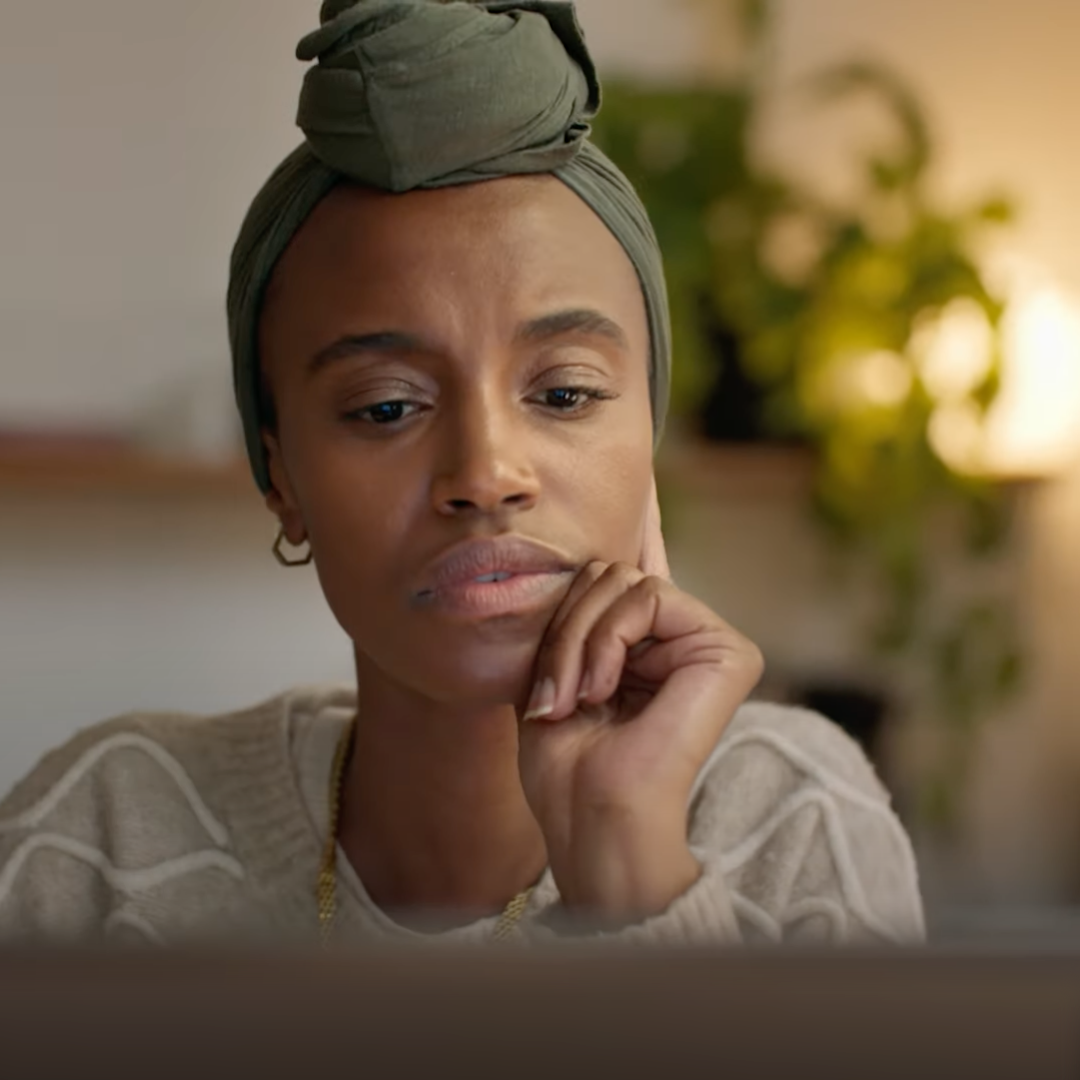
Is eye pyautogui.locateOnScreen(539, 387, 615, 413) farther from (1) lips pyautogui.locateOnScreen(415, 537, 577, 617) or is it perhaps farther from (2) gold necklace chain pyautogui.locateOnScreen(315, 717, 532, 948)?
(2) gold necklace chain pyautogui.locateOnScreen(315, 717, 532, 948)

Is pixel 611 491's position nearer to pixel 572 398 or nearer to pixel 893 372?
pixel 572 398

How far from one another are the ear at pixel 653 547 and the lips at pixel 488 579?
91 mm

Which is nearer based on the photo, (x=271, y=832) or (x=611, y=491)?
(x=611, y=491)

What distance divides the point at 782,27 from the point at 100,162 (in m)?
1.34

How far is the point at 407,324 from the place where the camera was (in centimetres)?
54

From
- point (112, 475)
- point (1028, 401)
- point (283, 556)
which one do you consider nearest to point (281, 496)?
point (283, 556)

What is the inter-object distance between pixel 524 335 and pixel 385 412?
6cm

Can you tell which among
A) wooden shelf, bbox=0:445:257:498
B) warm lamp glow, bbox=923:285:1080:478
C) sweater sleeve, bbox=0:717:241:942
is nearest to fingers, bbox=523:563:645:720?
sweater sleeve, bbox=0:717:241:942

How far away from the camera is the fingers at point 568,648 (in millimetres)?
517

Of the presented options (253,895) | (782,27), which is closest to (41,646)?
(253,895)

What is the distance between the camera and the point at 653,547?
0.62 m

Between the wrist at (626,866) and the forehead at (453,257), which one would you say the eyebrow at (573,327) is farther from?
the wrist at (626,866)

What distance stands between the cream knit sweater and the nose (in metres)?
0.18

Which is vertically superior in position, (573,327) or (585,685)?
(573,327)
